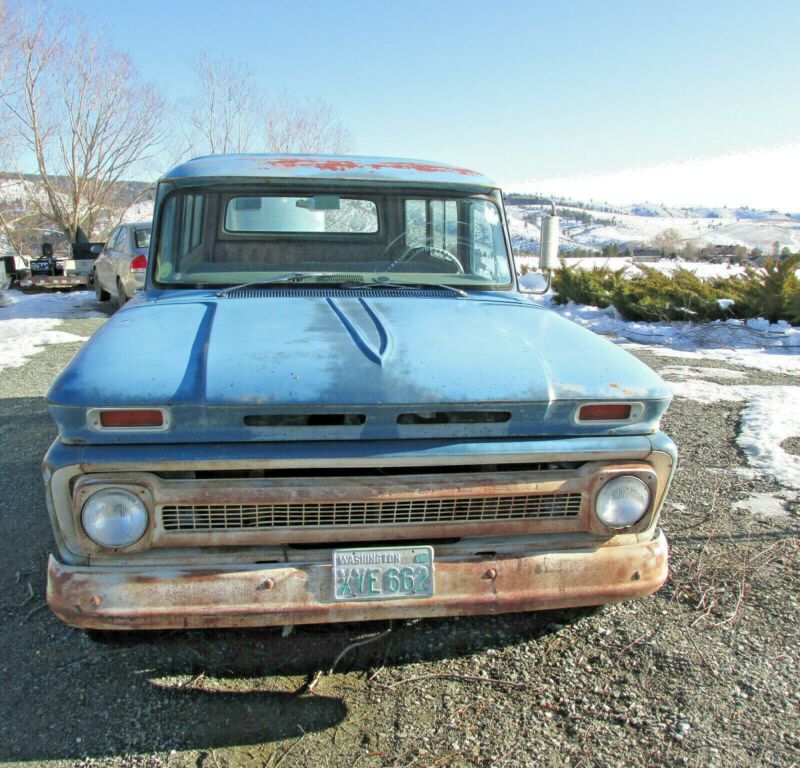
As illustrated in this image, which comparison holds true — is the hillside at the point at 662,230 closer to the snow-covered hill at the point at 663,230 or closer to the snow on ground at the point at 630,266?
the snow-covered hill at the point at 663,230

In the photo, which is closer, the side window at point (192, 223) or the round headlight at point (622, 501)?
the round headlight at point (622, 501)

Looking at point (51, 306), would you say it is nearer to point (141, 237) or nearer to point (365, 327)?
point (141, 237)

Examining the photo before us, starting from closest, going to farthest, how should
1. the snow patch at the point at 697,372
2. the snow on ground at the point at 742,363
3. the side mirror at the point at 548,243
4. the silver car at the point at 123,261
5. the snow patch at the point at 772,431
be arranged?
1. the side mirror at the point at 548,243
2. the snow patch at the point at 772,431
3. the snow on ground at the point at 742,363
4. the snow patch at the point at 697,372
5. the silver car at the point at 123,261

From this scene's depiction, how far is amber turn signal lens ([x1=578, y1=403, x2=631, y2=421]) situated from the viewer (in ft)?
6.88

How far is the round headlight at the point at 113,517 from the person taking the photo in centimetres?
195

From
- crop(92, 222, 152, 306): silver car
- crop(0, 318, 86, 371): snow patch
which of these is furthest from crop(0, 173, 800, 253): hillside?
crop(0, 318, 86, 371): snow patch

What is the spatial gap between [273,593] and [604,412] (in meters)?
1.16

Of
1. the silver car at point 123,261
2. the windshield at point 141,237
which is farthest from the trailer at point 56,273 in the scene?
the windshield at point 141,237

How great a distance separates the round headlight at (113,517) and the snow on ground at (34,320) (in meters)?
6.47

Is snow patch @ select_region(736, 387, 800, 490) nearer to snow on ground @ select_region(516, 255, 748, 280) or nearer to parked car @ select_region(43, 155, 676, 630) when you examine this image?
snow on ground @ select_region(516, 255, 748, 280)

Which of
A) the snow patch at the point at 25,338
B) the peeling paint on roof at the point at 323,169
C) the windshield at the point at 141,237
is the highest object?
the peeling paint on roof at the point at 323,169

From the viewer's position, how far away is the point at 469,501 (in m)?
2.10

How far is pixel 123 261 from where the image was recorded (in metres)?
10.6

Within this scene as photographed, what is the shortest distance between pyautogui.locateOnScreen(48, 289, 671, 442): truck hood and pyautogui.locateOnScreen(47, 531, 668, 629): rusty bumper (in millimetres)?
407
